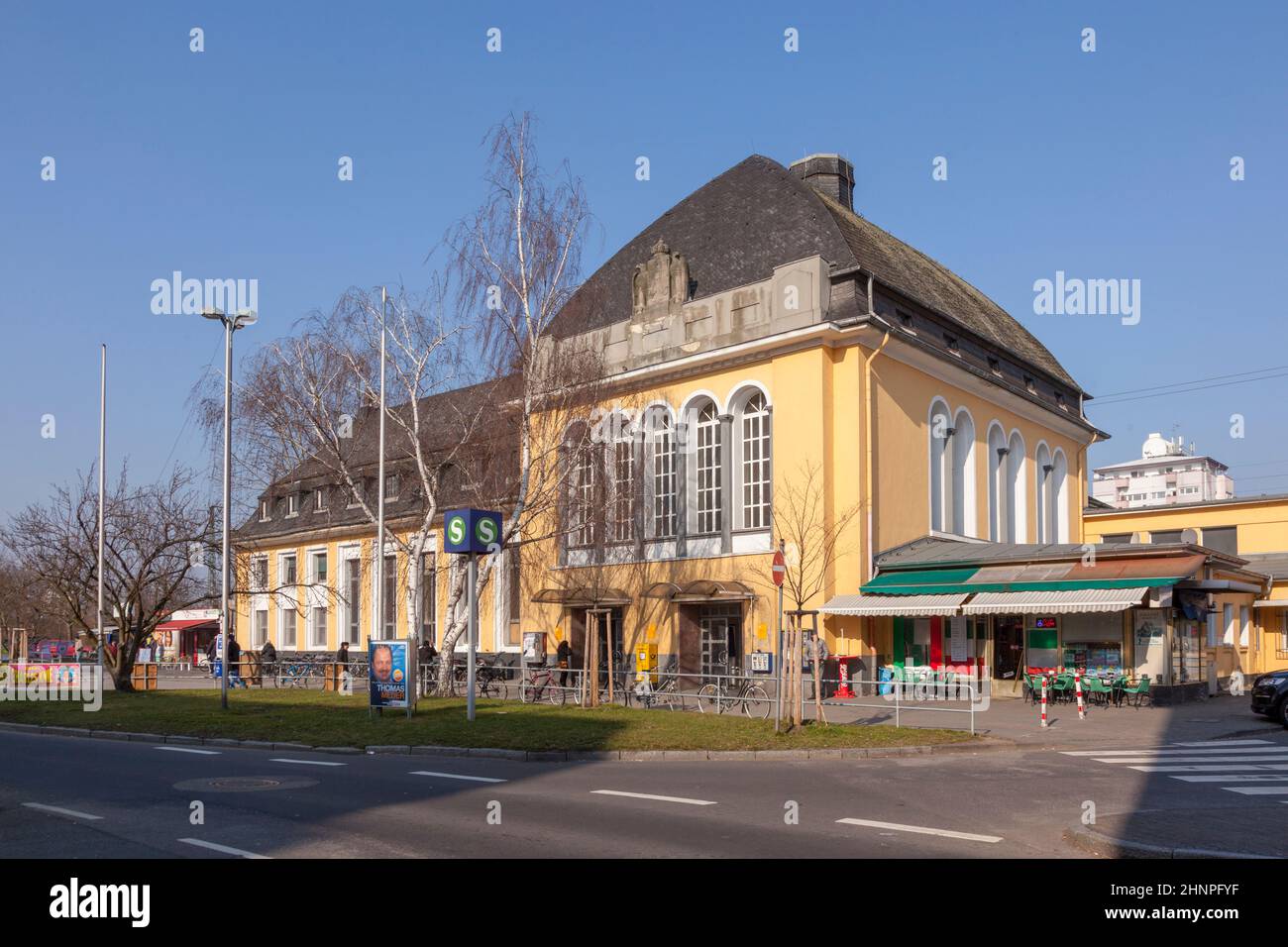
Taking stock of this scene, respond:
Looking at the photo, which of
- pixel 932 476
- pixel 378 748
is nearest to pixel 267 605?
pixel 932 476

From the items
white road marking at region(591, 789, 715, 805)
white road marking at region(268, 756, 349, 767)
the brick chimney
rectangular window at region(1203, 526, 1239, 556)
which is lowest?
white road marking at region(268, 756, 349, 767)

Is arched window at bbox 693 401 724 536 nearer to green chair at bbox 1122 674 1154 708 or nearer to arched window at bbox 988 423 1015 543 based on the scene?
arched window at bbox 988 423 1015 543

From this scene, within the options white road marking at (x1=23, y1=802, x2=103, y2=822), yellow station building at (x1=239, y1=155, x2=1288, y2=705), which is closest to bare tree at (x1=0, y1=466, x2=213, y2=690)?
yellow station building at (x1=239, y1=155, x2=1288, y2=705)

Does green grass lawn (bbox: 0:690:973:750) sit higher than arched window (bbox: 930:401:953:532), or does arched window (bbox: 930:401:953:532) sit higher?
arched window (bbox: 930:401:953:532)

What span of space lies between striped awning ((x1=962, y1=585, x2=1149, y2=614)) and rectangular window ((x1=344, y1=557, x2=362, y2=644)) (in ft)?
87.2

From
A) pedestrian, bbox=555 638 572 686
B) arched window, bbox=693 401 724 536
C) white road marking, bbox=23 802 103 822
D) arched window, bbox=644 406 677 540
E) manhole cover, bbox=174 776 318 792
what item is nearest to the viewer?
white road marking, bbox=23 802 103 822

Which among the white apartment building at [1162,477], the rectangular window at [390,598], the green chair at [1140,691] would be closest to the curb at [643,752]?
the green chair at [1140,691]

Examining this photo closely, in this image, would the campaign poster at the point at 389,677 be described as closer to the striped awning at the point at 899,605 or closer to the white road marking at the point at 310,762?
the white road marking at the point at 310,762

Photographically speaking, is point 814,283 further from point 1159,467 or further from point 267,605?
point 1159,467

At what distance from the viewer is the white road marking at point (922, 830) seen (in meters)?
9.88

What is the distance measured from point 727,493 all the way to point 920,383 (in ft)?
21.0

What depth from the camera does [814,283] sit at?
28797 millimetres

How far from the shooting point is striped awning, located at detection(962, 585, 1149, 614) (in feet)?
80.9
